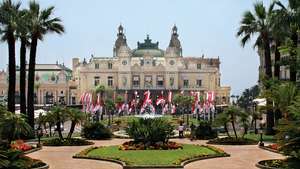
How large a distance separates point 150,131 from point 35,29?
54.1ft

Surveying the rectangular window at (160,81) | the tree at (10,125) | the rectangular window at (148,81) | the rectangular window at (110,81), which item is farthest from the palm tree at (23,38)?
the rectangular window at (160,81)

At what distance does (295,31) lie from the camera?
42.6m

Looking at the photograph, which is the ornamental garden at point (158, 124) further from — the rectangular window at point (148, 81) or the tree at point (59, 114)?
the rectangular window at point (148, 81)

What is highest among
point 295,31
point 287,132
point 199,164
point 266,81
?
point 295,31

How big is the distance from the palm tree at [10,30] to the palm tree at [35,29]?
82.4 inches

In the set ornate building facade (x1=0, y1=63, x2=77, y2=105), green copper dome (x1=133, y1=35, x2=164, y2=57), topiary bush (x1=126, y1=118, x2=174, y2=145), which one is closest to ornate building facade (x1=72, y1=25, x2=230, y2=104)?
ornate building facade (x1=0, y1=63, x2=77, y2=105)

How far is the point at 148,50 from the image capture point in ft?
556

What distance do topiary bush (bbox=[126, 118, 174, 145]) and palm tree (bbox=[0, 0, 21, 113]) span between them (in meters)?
11.7

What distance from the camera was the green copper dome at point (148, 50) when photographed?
549 ft

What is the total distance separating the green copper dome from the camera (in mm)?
167250

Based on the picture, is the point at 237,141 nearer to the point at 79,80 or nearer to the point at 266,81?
the point at 266,81

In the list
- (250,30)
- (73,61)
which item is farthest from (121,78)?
(250,30)

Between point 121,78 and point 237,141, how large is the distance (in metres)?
Answer: 115

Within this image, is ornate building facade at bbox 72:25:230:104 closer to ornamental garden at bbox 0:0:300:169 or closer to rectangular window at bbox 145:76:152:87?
rectangular window at bbox 145:76:152:87
